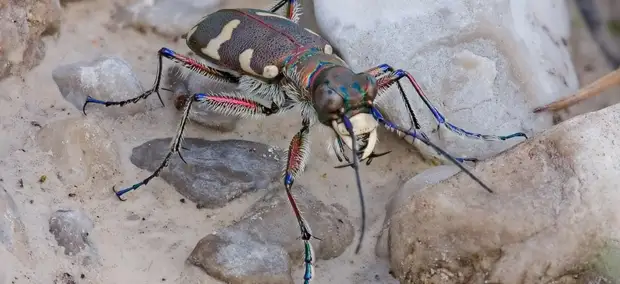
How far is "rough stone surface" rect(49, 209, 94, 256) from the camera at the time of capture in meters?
2.85

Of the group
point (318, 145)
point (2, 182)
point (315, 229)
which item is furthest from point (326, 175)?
point (2, 182)

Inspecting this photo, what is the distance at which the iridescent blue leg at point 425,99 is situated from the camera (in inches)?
132

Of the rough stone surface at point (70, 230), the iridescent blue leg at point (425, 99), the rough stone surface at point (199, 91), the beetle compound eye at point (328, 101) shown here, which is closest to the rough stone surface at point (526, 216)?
the beetle compound eye at point (328, 101)

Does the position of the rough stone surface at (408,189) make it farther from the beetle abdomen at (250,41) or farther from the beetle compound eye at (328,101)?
the beetle abdomen at (250,41)

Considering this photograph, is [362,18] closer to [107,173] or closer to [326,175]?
[326,175]

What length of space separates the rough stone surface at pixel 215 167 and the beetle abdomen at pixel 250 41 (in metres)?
0.35

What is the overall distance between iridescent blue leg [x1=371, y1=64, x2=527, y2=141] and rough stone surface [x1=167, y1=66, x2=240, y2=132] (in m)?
0.71

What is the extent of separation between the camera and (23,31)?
137 inches

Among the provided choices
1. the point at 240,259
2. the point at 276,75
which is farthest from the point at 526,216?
the point at 276,75

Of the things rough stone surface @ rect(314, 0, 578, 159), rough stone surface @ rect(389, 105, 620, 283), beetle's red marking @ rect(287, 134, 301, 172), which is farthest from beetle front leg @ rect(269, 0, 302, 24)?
rough stone surface @ rect(389, 105, 620, 283)

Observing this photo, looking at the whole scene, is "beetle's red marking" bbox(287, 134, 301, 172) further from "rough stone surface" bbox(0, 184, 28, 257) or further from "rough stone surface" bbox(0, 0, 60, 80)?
"rough stone surface" bbox(0, 0, 60, 80)

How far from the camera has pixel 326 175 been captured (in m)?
3.56

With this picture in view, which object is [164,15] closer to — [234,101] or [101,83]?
[101,83]

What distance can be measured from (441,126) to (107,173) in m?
1.46
